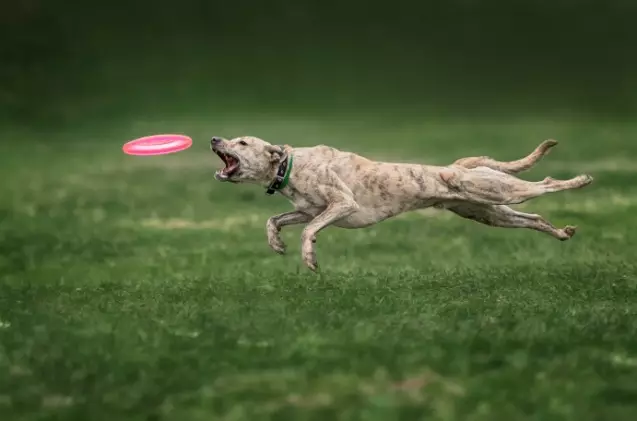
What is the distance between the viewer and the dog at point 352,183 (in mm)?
4461

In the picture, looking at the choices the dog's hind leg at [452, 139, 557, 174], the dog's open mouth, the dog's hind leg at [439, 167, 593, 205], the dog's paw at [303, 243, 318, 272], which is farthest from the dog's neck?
the dog's hind leg at [452, 139, 557, 174]

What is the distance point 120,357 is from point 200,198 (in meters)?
4.24

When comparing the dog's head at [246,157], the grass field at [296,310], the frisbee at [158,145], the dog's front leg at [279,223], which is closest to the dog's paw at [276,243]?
the dog's front leg at [279,223]

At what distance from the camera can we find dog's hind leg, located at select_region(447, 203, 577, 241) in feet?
15.8

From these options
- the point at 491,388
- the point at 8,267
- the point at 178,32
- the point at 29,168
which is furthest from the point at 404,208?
the point at 178,32

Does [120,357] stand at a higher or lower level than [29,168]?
lower

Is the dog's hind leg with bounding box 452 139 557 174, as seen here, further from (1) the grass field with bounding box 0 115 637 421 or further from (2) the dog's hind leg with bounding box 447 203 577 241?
(1) the grass field with bounding box 0 115 637 421

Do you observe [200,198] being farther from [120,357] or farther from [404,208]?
[120,357]

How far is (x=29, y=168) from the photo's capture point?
8.77 m

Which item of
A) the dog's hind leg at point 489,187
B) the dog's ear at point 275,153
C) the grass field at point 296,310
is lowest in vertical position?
the grass field at point 296,310

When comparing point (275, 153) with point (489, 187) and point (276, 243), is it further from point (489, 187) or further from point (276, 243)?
point (489, 187)

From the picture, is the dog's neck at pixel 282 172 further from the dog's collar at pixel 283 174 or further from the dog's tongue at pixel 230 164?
the dog's tongue at pixel 230 164

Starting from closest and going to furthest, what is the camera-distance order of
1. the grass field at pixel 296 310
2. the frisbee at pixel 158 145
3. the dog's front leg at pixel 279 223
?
the grass field at pixel 296 310, the frisbee at pixel 158 145, the dog's front leg at pixel 279 223

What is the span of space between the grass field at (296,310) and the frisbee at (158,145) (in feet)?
2.33
